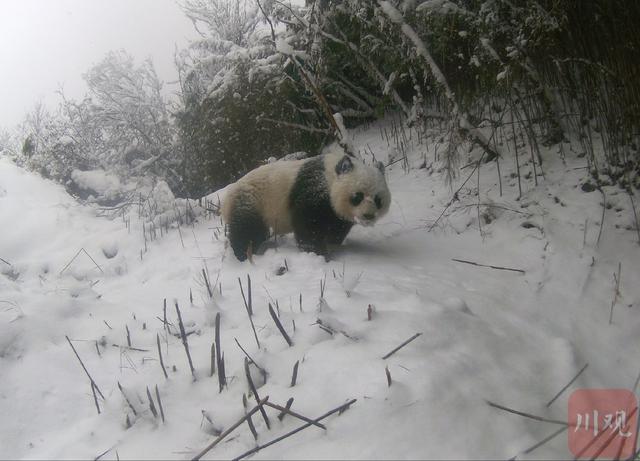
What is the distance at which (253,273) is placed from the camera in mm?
3570

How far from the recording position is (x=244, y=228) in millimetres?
4207

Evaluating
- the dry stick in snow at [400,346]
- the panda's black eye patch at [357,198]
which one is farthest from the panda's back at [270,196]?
the dry stick in snow at [400,346]

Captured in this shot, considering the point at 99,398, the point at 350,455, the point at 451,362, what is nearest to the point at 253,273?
the point at 99,398

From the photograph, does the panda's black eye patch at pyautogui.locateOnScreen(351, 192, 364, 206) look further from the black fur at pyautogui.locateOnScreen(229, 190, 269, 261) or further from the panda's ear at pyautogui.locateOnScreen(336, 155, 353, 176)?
the black fur at pyautogui.locateOnScreen(229, 190, 269, 261)

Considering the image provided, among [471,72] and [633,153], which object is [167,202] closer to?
[471,72]

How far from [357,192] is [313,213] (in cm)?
47

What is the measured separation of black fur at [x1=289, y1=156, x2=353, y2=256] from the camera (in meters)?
4.02

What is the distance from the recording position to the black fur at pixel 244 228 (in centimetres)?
418

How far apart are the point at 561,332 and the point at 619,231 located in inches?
55.4
